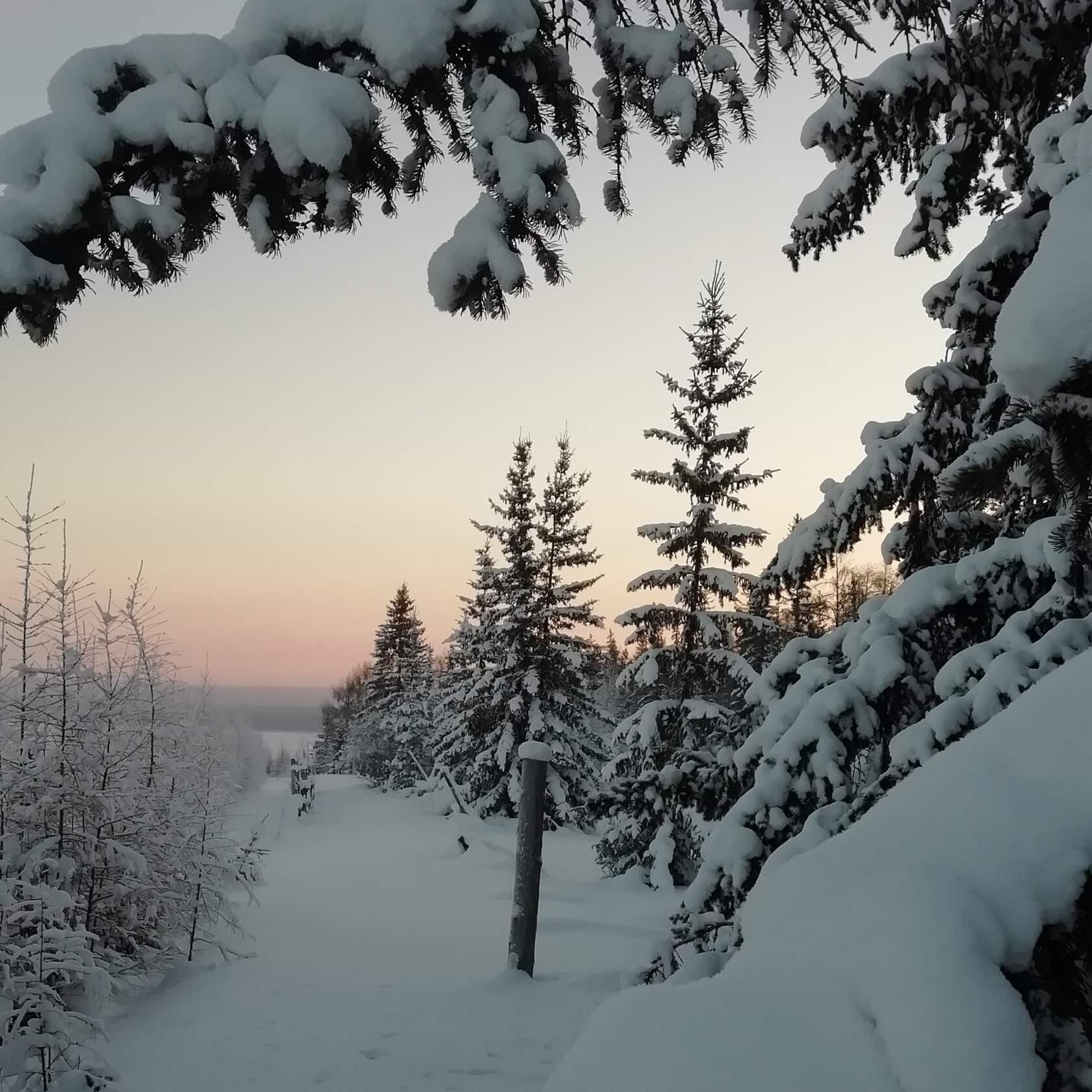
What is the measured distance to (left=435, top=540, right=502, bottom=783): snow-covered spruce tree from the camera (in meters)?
23.3

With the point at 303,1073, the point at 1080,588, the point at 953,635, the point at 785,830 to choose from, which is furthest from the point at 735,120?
the point at 303,1073

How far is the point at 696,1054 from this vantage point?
1.15 meters

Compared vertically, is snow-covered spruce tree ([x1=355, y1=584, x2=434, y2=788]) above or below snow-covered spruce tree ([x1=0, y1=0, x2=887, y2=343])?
below

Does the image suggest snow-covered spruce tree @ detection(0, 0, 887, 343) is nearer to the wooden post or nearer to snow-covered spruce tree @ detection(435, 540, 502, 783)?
the wooden post

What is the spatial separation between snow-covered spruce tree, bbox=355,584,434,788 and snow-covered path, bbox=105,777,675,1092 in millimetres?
21837

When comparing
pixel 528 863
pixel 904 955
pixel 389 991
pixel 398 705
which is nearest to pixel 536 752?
pixel 528 863

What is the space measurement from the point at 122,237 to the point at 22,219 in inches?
11.1

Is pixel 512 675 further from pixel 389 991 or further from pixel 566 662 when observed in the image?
pixel 389 991

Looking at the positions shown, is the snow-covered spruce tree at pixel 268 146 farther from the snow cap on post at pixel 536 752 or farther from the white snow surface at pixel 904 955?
the snow cap on post at pixel 536 752

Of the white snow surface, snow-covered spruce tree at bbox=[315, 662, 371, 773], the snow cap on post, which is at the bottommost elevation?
snow-covered spruce tree at bbox=[315, 662, 371, 773]

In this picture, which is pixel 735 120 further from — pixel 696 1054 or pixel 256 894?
pixel 256 894

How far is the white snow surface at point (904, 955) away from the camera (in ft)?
3.57

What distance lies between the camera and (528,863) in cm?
Answer: 771

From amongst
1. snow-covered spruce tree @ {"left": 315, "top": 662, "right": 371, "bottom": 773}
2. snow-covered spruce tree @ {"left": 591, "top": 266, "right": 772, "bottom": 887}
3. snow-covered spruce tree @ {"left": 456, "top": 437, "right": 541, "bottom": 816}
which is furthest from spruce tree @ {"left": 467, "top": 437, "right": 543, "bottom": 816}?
snow-covered spruce tree @ {"left": 315, "top": 662, "right": 371, "bottom": 773}
